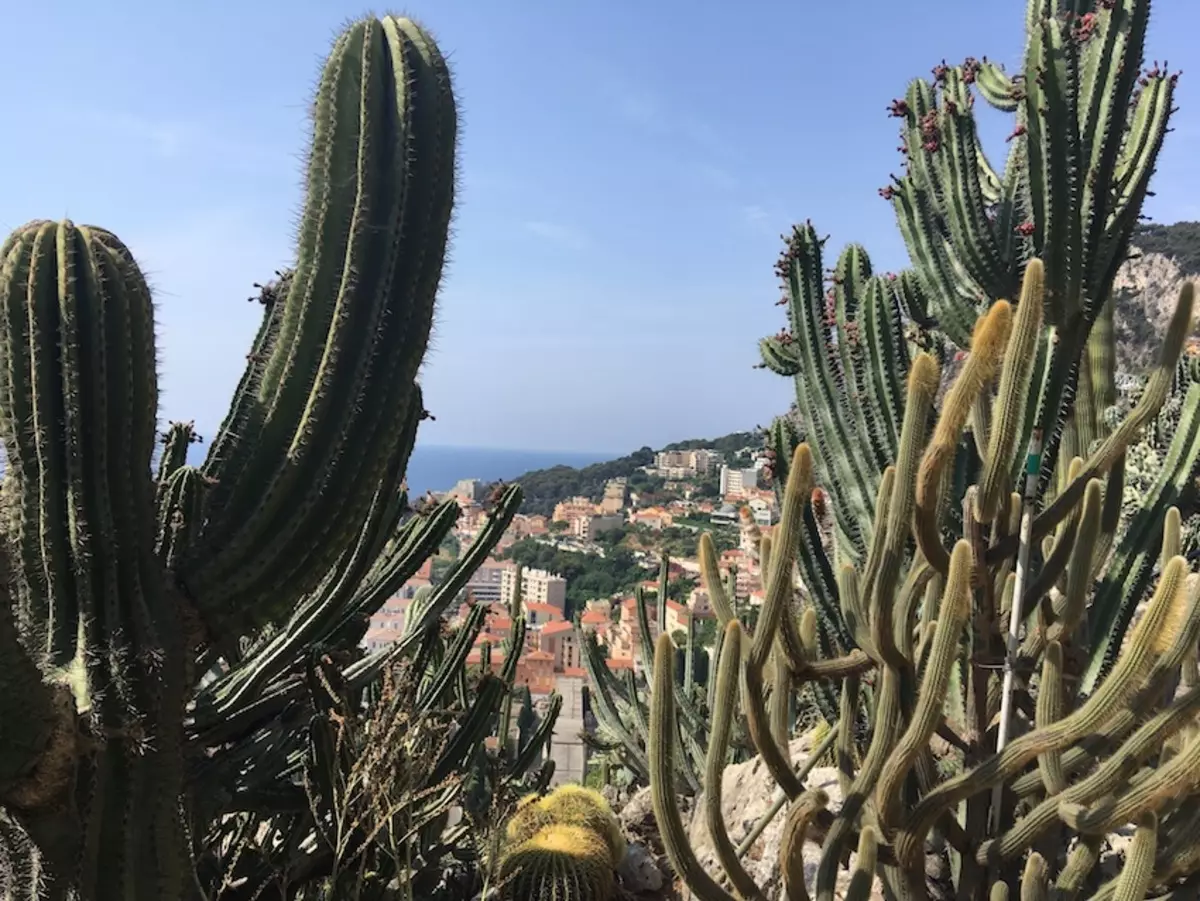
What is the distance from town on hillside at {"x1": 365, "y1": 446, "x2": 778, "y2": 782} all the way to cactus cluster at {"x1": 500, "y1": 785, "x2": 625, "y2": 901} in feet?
2.99

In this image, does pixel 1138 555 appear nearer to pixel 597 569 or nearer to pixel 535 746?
pixel 535 746

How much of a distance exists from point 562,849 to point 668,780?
2.13m

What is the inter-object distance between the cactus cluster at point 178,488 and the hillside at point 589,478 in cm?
7285

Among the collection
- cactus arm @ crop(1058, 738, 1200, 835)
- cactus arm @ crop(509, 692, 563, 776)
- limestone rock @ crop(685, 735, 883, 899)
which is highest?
cactus arm @ crop(1058, 738, 1200, 835)

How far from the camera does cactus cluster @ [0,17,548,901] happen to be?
84.2 inches

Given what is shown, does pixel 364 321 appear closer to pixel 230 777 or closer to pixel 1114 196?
pixel 230 777

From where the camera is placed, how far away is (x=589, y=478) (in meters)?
88.5

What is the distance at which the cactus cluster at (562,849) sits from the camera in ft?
13.7

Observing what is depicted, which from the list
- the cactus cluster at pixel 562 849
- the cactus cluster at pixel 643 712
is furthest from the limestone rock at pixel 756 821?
the cactus cluster at pixel 562 849

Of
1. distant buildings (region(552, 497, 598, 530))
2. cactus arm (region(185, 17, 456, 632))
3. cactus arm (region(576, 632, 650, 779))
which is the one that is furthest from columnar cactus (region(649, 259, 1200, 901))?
distant buildings (region(552, 497, 598, 530))

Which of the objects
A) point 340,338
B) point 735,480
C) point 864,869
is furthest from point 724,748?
point 735,480

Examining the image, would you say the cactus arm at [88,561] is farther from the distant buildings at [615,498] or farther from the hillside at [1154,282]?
the distant buildings at [615,498]

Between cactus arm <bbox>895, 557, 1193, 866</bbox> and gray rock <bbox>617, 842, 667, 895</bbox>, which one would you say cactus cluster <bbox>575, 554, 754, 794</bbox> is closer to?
gray rock <bbox>617, 842, 667, 895</bbox>

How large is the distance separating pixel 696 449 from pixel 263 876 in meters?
90.7
